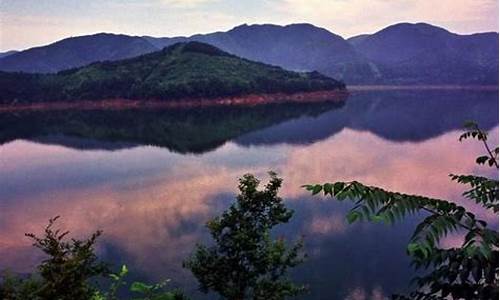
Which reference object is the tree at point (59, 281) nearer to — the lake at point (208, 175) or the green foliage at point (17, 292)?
the green foliage at point (17, 292)

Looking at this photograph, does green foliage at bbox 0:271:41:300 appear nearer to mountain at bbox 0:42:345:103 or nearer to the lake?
the lake

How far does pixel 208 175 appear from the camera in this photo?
35469mm

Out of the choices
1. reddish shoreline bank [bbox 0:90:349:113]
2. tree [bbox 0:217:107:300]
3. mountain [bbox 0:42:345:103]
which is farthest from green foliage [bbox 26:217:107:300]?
mountain [bbox 0:42:345:103]

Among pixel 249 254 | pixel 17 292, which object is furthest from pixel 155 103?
pixel 17 292

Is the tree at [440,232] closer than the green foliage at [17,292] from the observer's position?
Yes

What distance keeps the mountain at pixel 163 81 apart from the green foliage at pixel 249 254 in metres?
84.7

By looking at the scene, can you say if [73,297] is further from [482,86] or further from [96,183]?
[482,86]

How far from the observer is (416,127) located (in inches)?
2467

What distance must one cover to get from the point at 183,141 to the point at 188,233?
31947mm

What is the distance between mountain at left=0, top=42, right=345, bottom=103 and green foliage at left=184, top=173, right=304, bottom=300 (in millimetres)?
84658

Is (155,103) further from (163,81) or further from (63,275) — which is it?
(63,275)

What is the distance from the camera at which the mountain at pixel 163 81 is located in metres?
96.8

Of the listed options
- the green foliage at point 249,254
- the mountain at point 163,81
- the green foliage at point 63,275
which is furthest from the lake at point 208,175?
the mountain at point 163,81

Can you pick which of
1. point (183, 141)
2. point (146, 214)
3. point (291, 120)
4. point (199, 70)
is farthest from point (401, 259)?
point (199, 70)
